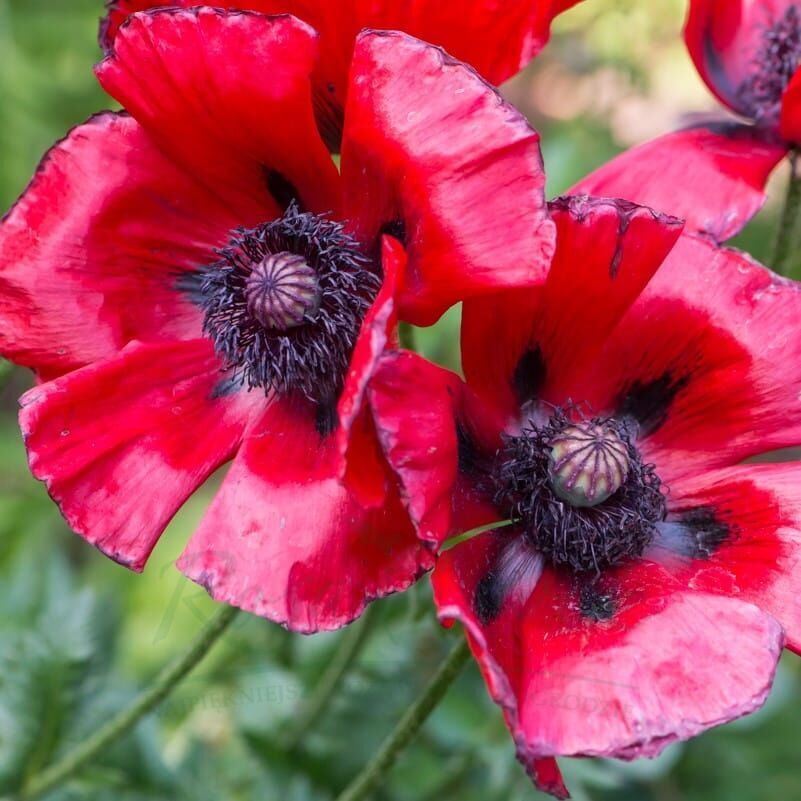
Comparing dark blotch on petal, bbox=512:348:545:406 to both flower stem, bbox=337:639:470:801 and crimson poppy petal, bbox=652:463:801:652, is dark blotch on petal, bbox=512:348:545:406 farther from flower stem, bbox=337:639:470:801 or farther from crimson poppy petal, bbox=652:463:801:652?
flower stem, bbox=337:639:470:801

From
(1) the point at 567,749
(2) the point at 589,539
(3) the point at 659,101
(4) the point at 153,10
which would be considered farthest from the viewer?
(3) the point at 659,101

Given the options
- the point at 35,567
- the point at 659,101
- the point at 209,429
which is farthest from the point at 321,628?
the point at 659,101

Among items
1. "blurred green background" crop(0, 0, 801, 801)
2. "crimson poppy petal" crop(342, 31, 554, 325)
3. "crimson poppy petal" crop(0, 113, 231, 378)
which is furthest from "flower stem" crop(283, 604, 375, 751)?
"crimson poppy petal" crop(342, 31, 554, 325)

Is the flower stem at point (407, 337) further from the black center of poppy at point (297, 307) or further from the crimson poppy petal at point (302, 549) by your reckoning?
the crimson poppy petal at point (302, 549)

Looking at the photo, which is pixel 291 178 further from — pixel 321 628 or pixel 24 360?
pixel 321 628

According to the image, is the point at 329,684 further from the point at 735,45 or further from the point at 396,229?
the point at 735,45
